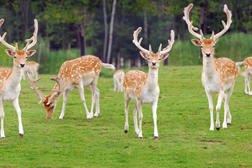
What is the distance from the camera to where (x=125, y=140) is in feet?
32.7

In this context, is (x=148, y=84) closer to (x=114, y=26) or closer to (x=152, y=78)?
(x=152, y=78)

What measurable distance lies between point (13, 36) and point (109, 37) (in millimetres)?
8519

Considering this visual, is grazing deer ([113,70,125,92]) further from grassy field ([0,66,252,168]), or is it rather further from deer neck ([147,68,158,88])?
deer neck ([147,68,158,88])

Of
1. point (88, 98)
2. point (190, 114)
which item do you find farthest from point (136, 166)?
point (88, 98)

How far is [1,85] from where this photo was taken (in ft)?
33.6

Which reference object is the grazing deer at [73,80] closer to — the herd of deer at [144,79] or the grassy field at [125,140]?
the herd of deer at [144,79]

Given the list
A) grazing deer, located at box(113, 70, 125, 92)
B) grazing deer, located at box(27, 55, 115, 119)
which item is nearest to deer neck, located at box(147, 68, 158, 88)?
grazing deer, located at box(27, 55, 115, 119)

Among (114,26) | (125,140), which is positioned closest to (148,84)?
(125,140)

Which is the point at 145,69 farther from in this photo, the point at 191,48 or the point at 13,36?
the point at 13,36

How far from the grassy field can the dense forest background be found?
17.0 metres

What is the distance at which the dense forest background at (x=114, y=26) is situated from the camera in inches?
1235

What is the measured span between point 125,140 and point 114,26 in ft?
84.3

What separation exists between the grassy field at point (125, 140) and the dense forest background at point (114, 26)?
17011 mm

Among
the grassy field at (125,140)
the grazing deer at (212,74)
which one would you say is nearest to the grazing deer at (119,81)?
the grassy field at (125,140)
